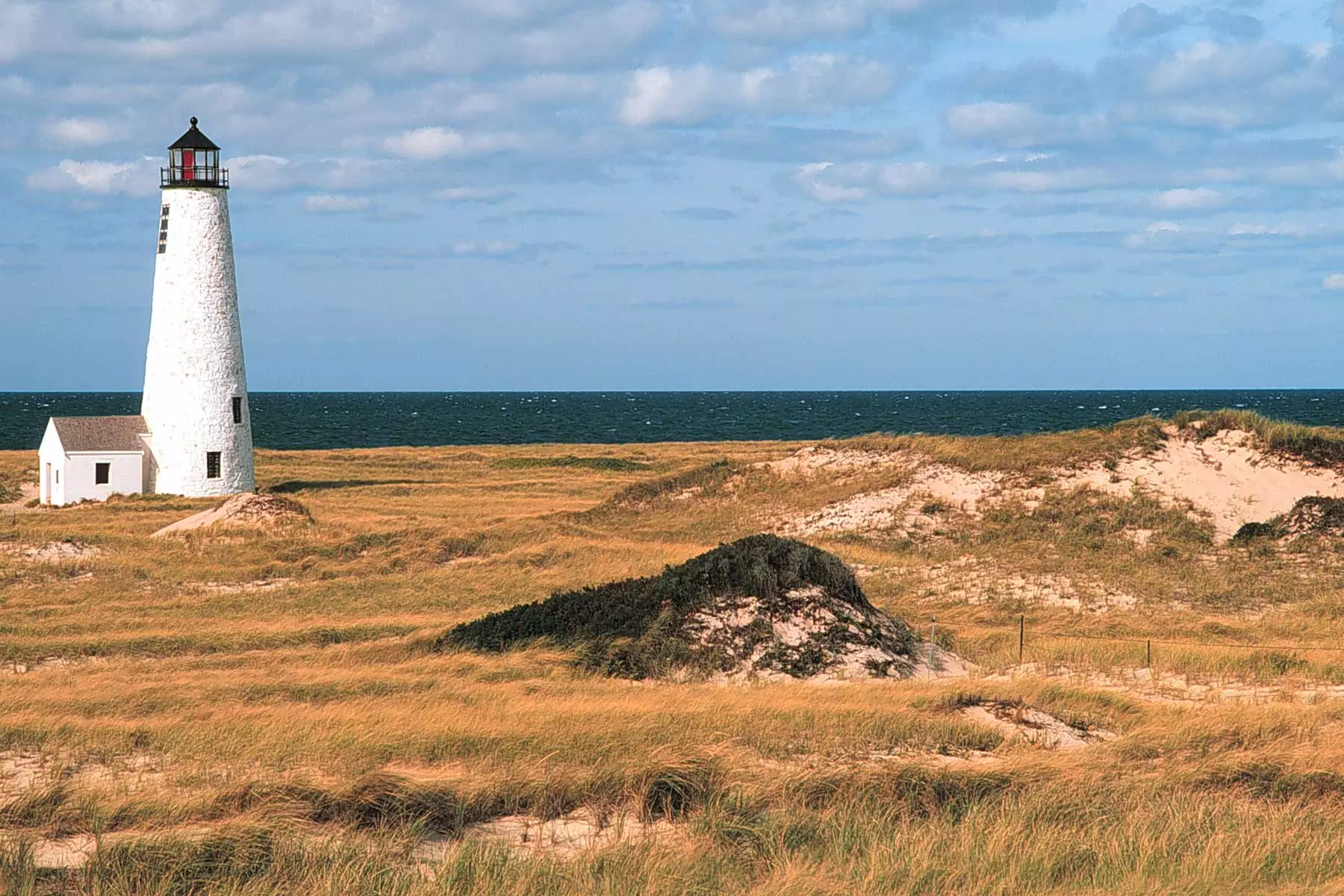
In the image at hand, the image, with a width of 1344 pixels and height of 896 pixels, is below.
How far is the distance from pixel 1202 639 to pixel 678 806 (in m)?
14.0

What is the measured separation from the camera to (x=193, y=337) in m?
42.8

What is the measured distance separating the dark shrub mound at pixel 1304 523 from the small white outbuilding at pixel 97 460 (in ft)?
110

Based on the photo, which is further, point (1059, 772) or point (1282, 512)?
point (1282, 512)

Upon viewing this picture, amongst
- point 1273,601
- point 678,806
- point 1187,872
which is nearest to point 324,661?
point 678,806

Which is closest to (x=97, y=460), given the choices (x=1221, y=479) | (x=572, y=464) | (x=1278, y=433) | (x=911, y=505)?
(x=911, y=505)

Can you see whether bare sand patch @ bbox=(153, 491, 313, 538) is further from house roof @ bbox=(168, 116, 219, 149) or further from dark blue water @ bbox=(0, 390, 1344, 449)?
dark blue water @ bbox=(0, 390, 1344, 449)

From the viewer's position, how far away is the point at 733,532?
3706cm

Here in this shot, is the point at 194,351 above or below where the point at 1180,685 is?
above

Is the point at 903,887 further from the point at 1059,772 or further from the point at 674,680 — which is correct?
the point at 674,680

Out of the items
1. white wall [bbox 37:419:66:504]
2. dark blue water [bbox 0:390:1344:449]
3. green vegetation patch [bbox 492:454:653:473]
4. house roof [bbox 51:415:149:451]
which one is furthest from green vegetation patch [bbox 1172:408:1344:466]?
dark blue water [bbox 0:390:1344:449]

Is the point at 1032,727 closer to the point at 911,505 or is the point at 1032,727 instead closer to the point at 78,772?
the point at 78,772

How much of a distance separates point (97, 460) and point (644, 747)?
119 ft

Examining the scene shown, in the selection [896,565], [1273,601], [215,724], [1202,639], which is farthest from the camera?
[896,565]

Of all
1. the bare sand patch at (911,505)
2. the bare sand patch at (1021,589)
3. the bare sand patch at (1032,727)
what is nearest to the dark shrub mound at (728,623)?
the bare sand patch at (1032,727)
